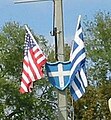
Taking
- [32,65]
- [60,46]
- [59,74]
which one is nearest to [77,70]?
[59,74]

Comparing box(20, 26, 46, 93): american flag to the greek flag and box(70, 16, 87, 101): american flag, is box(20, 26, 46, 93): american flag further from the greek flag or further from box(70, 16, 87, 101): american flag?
box(70, 16, 87, 101): american flag

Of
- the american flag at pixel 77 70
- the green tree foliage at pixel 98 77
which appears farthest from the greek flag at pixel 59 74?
the green tree foliage at pixel 98 77

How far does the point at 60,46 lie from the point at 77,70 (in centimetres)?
57

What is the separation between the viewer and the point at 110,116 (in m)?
34.0

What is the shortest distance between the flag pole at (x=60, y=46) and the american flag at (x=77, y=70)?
31 cm

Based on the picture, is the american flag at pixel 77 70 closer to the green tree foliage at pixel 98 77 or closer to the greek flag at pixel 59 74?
the greek flag at pixel 59 74

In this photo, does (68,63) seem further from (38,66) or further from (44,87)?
(44,87)

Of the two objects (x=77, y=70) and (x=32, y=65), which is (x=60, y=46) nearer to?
(x=77, y=70)

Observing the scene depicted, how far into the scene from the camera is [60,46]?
10227mm

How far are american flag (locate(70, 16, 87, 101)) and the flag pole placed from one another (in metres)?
0.31

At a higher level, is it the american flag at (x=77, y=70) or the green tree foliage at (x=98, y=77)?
the green tree foliage at (x=98, y=77)

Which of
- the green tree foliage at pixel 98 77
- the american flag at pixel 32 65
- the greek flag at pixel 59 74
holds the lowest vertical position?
the greek flag at pixel 59 74

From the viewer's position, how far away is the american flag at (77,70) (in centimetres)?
1034

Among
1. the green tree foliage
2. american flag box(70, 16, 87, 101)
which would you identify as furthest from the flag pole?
the green tree foliage
